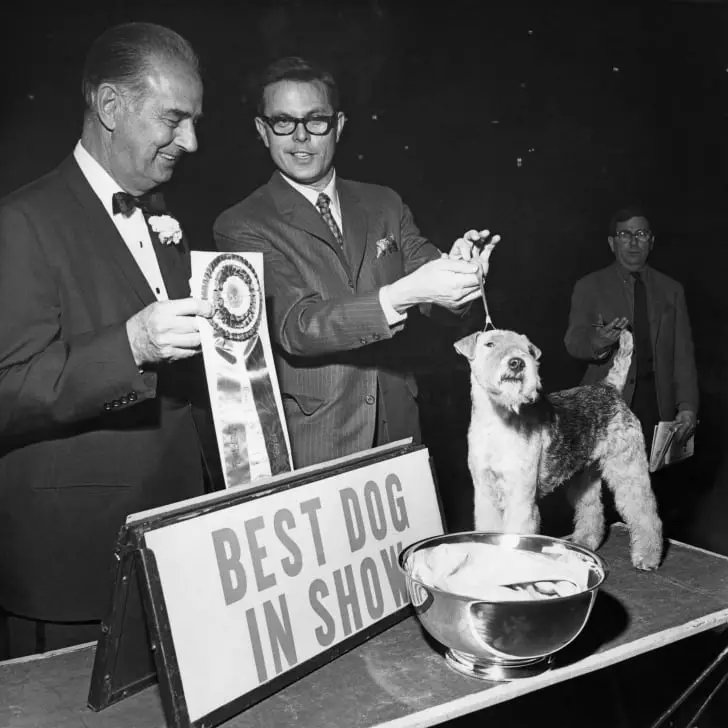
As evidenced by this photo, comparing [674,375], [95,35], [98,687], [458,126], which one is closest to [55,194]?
[95,35]

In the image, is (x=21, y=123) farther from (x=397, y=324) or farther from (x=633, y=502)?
(x=633, y=502)

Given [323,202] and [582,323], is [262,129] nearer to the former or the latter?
[323,202]

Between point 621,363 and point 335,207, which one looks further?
point 621,363

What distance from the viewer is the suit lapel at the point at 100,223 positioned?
5.49 ft

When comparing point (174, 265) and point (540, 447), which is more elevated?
point (174, 265)

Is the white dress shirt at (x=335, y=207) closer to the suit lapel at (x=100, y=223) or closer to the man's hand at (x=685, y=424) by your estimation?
the suit lapel at (x=100, y=223)

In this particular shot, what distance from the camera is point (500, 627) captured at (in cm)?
158

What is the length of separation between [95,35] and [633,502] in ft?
6.41

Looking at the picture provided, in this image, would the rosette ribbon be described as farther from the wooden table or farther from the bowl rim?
the wooden table

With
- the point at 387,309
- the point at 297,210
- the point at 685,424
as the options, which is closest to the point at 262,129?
the point at 297,210

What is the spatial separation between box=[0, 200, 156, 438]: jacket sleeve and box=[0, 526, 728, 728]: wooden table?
1.79 ft

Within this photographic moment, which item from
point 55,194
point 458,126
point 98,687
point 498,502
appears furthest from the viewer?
point 458,126

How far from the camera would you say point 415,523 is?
202 cm

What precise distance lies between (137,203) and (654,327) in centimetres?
174
